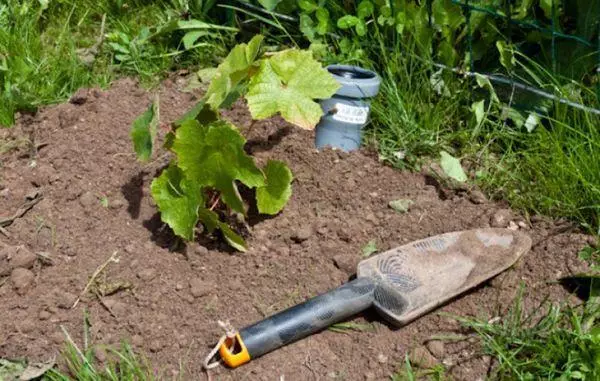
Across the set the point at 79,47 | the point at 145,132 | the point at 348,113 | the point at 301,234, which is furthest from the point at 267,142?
the point at 79,47

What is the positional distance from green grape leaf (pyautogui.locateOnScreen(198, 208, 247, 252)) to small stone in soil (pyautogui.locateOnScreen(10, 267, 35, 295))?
50 centimetres

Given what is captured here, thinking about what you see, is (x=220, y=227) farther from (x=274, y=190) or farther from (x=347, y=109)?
(x=347, y=109)

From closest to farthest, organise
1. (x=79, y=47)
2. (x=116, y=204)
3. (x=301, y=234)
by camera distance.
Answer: (x=301, y=234) < (x=116, y=204) < (x=79, y=47)

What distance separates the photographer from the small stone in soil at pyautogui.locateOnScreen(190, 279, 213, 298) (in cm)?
224

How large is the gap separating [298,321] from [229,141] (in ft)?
1.66

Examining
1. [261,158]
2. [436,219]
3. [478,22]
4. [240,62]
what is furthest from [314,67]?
[478,22]

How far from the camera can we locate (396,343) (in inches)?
84.8

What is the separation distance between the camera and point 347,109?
2648 mm

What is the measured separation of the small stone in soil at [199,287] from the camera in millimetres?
2244

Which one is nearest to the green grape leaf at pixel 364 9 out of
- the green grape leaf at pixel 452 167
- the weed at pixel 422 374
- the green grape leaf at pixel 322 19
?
the green grape leaf at pixel 322 19

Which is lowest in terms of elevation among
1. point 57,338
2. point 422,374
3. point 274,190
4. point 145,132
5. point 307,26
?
point 422,374

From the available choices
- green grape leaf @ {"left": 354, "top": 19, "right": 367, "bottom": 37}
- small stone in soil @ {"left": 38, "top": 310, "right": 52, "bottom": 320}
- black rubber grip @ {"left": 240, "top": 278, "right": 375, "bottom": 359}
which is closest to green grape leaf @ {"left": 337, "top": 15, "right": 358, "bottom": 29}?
green grape leaf @ {"left": 354, "top": 19, "right": 367, "bottom": 37}

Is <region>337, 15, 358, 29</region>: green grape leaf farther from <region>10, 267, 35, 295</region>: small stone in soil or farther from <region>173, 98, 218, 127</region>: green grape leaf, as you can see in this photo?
<region>10, 267, 35, 295</region>: small stone in soil

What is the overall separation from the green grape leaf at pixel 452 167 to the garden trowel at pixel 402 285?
11.4 inches
